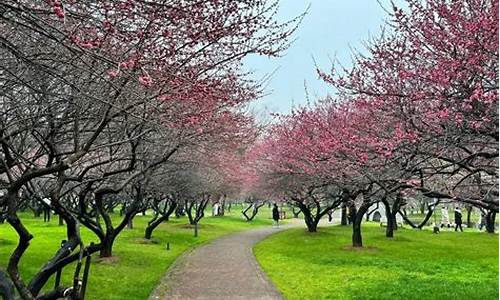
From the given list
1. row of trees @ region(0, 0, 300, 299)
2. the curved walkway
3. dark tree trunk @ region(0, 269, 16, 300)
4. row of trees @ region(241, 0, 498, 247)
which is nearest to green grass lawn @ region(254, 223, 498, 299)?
the curved walkway

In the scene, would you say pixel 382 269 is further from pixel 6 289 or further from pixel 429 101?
pixel 6 289

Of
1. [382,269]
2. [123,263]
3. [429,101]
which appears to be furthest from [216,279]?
[429,101]

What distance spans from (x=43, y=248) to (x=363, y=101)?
1541 cm

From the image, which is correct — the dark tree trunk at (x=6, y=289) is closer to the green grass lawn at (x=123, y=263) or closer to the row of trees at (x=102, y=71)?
the row of trees at (x=102, y=71)

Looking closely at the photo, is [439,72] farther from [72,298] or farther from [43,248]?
[43,248]

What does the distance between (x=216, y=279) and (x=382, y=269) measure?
17.2 ft

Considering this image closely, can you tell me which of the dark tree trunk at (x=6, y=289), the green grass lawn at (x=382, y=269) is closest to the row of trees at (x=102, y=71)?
the dark tree trunk at (x=6, y=289)

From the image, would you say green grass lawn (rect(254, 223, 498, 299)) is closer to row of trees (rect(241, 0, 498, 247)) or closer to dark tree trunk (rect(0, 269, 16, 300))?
row of trees (rect(241, 0, 498, 247))

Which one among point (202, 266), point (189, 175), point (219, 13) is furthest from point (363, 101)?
point (189, 175)

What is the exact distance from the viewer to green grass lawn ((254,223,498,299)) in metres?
12.1

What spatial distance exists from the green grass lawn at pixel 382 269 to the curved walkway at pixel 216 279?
43 centimetres

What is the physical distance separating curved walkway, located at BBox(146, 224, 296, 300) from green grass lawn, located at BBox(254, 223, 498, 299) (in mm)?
431

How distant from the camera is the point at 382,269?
16.2 metres

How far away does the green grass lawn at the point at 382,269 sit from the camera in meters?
12.1
